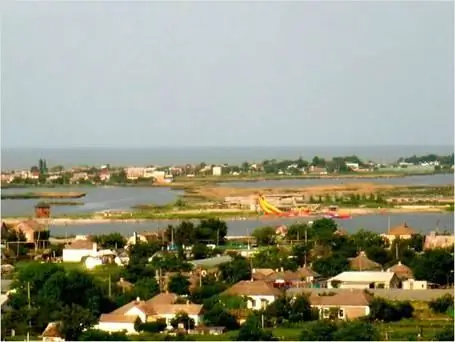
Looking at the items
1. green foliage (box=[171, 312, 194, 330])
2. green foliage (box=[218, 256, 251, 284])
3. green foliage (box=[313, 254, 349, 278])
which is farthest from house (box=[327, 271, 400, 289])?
green foliage (box=[171, 312, 194, 330])

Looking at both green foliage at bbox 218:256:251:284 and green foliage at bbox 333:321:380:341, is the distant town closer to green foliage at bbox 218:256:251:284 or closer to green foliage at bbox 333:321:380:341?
green foliage at bbox 218:256:251:284

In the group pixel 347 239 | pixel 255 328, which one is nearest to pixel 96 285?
pixel 255 328

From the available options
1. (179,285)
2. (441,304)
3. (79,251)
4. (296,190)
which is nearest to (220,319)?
(179,285)

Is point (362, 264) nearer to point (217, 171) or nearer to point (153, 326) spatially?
point (153, 326)

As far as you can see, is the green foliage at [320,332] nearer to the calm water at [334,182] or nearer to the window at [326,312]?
the window at [326,312]

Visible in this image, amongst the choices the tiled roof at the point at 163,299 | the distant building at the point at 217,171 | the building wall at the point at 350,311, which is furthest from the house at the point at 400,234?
the distant building at the point at 217,171
